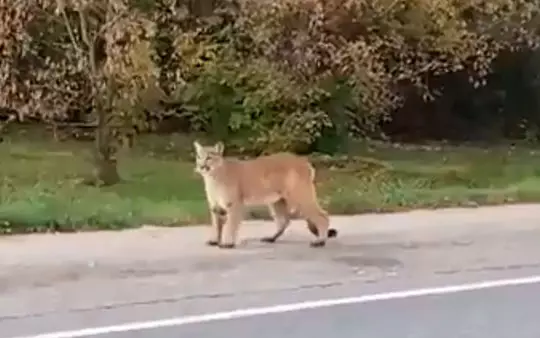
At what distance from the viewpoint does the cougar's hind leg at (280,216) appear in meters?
12.2

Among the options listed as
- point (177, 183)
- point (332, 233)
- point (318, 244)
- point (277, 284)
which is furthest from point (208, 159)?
point (177, 183)

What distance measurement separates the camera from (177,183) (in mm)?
17266

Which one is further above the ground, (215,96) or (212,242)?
(215,96)

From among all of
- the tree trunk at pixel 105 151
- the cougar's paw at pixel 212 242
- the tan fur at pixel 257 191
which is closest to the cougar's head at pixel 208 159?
the tan fur at pixel 257 191

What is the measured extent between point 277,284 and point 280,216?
2452mm

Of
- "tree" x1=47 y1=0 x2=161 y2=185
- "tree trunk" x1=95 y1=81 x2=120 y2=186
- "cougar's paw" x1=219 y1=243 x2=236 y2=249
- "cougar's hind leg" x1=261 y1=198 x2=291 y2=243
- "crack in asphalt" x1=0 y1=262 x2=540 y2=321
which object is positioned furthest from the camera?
"tree trunk" x1=95 y1=81 x2=120 y2=186

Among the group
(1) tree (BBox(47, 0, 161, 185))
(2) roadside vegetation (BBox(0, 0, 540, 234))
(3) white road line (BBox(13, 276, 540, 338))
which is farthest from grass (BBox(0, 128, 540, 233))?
(3) white road line (BBox(13, 276, 540, 338))

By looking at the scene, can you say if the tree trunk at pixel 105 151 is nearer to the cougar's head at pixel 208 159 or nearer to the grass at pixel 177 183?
the grass at pixel 177 183

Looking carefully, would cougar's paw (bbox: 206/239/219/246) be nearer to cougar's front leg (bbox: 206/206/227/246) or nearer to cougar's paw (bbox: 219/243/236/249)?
cougar's front leg (bbox: 206/206/227/246)

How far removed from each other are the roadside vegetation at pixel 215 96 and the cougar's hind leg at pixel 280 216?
51.5 inches

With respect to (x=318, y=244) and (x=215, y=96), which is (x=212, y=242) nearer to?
(x=318, y=244)

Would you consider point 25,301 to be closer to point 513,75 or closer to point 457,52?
point 457,52

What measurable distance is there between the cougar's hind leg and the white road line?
259 centimetres

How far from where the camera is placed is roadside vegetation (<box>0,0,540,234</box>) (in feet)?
49.4
